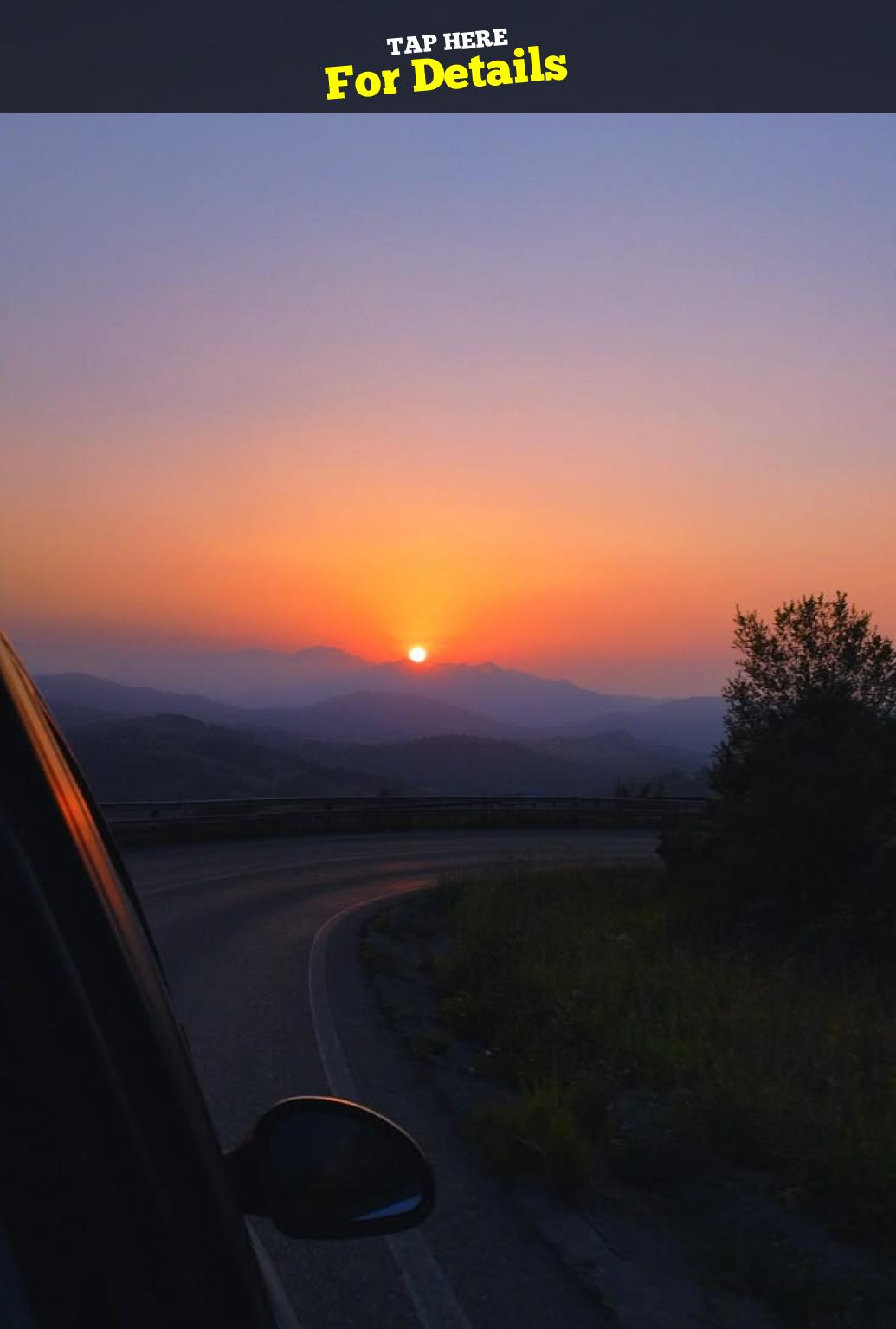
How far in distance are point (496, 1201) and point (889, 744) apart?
13.1 metres

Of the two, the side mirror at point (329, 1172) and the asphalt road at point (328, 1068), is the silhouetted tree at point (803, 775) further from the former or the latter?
the side mirror at point (329, 1172)

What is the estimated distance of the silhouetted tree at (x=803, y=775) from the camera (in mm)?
15969

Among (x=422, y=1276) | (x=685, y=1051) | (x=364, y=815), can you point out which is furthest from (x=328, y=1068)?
(x=364, y=815)

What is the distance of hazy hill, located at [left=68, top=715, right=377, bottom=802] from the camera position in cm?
10278

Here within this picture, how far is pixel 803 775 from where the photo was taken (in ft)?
54.8

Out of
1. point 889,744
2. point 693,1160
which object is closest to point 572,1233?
point 693,1160

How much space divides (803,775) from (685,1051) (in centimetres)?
912

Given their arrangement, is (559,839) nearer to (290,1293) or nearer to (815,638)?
(815,638)

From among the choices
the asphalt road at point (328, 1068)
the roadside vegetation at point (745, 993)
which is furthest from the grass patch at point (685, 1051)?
the asphalt road at point (328, 1068)

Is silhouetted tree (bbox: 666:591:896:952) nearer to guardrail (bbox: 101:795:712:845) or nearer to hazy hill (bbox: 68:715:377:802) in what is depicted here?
guardrail (bbox: 101:795:712:845)

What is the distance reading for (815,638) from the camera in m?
18.7

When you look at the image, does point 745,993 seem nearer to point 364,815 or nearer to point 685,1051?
point 685,1051

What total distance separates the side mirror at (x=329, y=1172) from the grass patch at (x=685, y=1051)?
14.7ft

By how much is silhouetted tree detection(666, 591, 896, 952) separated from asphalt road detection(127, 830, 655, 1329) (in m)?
6.19
